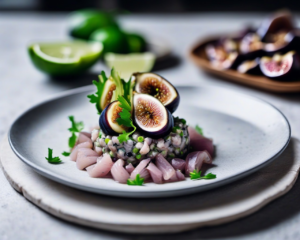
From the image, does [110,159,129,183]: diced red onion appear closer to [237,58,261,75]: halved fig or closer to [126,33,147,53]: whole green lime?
[237,58,261,75]: halved fig

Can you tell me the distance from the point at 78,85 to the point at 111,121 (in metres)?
2.01

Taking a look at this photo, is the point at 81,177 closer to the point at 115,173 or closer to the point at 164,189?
the point at 115,173

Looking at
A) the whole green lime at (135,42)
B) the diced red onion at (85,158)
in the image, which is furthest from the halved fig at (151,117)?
the whole green lime at (135,42)

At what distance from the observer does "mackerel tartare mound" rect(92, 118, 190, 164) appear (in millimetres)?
2199

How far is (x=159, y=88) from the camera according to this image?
2.56 meters

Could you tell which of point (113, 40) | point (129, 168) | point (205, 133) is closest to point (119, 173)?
point (129, 168)

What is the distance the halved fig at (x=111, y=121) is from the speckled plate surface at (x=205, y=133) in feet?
0.97

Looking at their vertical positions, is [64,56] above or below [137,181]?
below

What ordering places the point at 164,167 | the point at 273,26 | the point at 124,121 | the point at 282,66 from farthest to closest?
the point at 273,26 < the point at 282,66 < the point at 124,121 < the point at 164,167

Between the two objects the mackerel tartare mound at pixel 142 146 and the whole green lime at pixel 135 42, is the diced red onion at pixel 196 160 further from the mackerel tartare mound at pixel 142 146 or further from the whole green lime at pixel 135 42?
the whole green lime at pixel 135 42

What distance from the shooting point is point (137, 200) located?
1957mm

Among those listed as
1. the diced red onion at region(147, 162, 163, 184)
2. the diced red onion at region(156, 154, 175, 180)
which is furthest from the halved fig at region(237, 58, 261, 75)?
the diced red onion at region(147, 162, 163, 184)

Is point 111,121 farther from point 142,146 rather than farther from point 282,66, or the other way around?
point 282,66

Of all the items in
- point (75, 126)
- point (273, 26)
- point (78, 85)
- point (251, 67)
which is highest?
point (273, 26)
